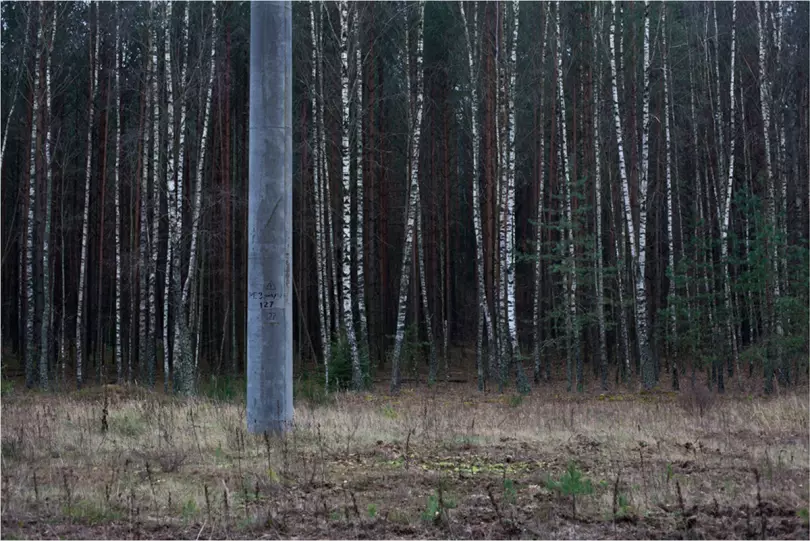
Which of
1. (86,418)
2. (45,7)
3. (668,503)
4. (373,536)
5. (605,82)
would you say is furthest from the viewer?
(605,82)

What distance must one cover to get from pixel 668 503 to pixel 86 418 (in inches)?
302

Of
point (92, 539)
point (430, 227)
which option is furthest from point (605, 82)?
point (92, 539)

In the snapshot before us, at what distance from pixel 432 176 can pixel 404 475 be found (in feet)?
76.9

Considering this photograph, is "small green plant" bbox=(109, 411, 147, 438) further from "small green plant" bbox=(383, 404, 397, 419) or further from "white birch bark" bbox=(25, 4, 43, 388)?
"white birch bark" bbox=(25, 4, 43, 388)

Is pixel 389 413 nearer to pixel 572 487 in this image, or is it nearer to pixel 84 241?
pixel 572 487

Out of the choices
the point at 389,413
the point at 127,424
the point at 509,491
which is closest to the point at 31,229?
the point at 127,424

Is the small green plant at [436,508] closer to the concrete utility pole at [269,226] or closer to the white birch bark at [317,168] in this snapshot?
the concrete utility pole at [269,226]

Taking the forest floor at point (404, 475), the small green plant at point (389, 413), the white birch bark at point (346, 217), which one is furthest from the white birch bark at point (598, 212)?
the small green plant at point (389, 413)

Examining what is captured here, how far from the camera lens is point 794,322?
1623 cm

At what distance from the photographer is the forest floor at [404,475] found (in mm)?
5441

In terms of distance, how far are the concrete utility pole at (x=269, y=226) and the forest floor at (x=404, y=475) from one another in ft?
1.88

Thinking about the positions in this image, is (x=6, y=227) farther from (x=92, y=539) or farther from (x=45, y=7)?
(x=92, y=539)

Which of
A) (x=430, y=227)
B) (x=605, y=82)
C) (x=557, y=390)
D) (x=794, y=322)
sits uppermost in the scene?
(x=605, y=82)

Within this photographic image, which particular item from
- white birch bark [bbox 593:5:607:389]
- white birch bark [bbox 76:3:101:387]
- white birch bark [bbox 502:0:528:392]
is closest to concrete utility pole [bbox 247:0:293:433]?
white birch bark [bbox 502:0:528:392]
